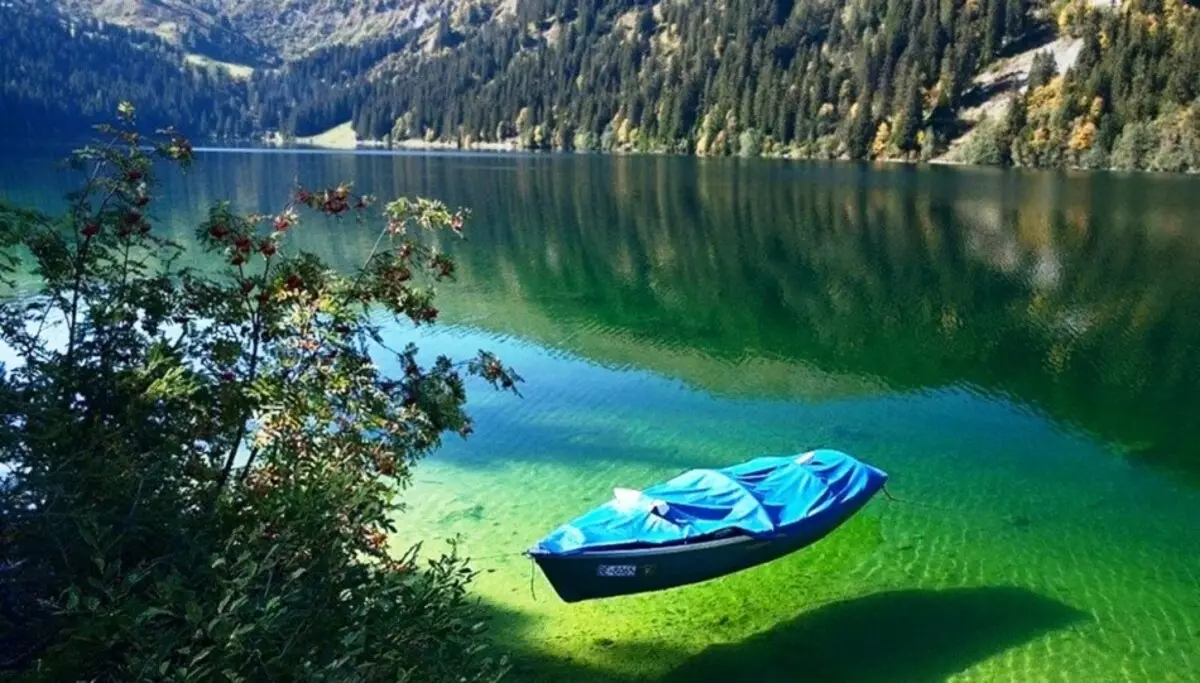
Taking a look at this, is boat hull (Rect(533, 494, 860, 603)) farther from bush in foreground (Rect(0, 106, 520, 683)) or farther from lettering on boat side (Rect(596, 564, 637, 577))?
bush in foreground (Rect(0, 106, 520, 683))

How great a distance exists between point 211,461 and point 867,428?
21642 mm

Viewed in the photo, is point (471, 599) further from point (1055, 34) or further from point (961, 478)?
point (1055, 34)

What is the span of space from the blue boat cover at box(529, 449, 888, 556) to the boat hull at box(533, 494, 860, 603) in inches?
6.7

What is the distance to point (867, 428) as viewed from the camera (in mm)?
27406

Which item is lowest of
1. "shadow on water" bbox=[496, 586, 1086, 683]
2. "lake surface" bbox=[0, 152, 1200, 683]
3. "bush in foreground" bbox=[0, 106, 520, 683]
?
"shadow on water" bbox=[496, 586, 1086, 683]

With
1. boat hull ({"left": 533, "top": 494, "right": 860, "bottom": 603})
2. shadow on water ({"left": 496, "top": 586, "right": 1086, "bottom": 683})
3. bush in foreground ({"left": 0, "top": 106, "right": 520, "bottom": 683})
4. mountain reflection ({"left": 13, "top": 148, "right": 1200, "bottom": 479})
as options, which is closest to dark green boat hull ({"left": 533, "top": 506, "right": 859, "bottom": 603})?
boat hull ({"left": 533, "top": 494, "right": 860, "bottom": 603})

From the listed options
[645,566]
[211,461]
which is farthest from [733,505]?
[211,461]

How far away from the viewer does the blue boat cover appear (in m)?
15.6

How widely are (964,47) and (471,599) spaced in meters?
183

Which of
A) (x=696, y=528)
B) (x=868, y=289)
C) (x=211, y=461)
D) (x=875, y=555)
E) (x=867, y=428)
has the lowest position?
(x=875, y=555)

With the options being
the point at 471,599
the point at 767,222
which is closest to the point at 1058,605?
the point at 471,599

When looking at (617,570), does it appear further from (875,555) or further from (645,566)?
(875,555)

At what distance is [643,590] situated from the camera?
51.7 feet

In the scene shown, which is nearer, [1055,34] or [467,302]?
[467,302]
